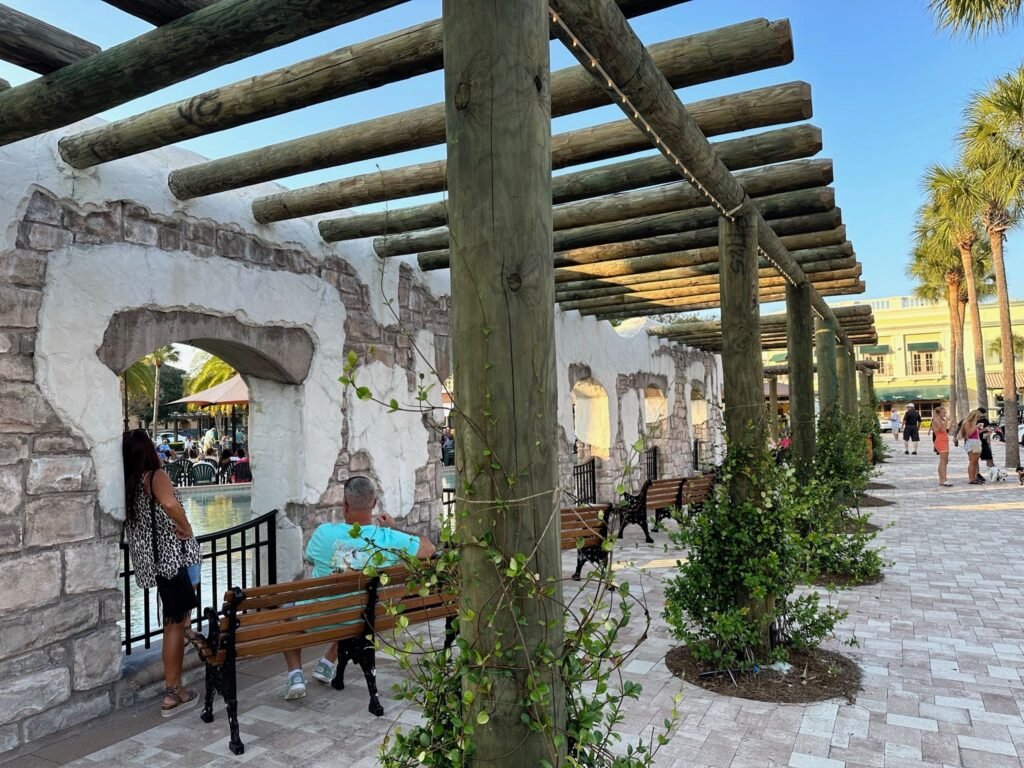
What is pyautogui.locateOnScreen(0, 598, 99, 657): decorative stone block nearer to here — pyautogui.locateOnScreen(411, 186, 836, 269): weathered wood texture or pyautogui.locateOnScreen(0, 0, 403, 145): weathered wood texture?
pyautogui.locateOnScreen(0, 0, 403, 145): weathered wood texture

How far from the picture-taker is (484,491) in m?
1.58

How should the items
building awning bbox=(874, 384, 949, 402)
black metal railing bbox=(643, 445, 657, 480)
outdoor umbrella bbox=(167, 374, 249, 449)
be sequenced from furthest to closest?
building awning bbox=(874, 384, 949, 402)
outdoor umbrella bbox=(167, 374, 249, 449)
black metal railing bbox=(643, 445, 657, 480)

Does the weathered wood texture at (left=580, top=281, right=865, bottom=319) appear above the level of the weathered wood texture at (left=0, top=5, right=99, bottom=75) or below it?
below

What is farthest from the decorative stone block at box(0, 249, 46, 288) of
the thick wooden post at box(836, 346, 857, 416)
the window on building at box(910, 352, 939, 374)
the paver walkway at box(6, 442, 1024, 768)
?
the window on building at box(910, 352, 939, 374)

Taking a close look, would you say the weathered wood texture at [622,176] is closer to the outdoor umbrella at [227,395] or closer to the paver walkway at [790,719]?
the paver walkway at [790,719]

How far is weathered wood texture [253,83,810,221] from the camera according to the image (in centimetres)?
329

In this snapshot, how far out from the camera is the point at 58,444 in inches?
134

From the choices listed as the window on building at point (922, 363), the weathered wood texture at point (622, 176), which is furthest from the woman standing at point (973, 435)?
the window on building at point (922, 363)

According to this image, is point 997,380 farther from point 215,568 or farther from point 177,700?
point 177,700

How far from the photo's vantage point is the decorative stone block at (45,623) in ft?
10.4

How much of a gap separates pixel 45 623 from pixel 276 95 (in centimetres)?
261

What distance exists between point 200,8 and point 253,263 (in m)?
2.25

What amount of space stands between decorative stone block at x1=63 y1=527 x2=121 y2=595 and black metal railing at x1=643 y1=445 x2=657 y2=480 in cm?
990

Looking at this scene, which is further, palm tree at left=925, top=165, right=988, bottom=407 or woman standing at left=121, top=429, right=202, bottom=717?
palm tree at left=925, top=165, right=988, bottom=407
